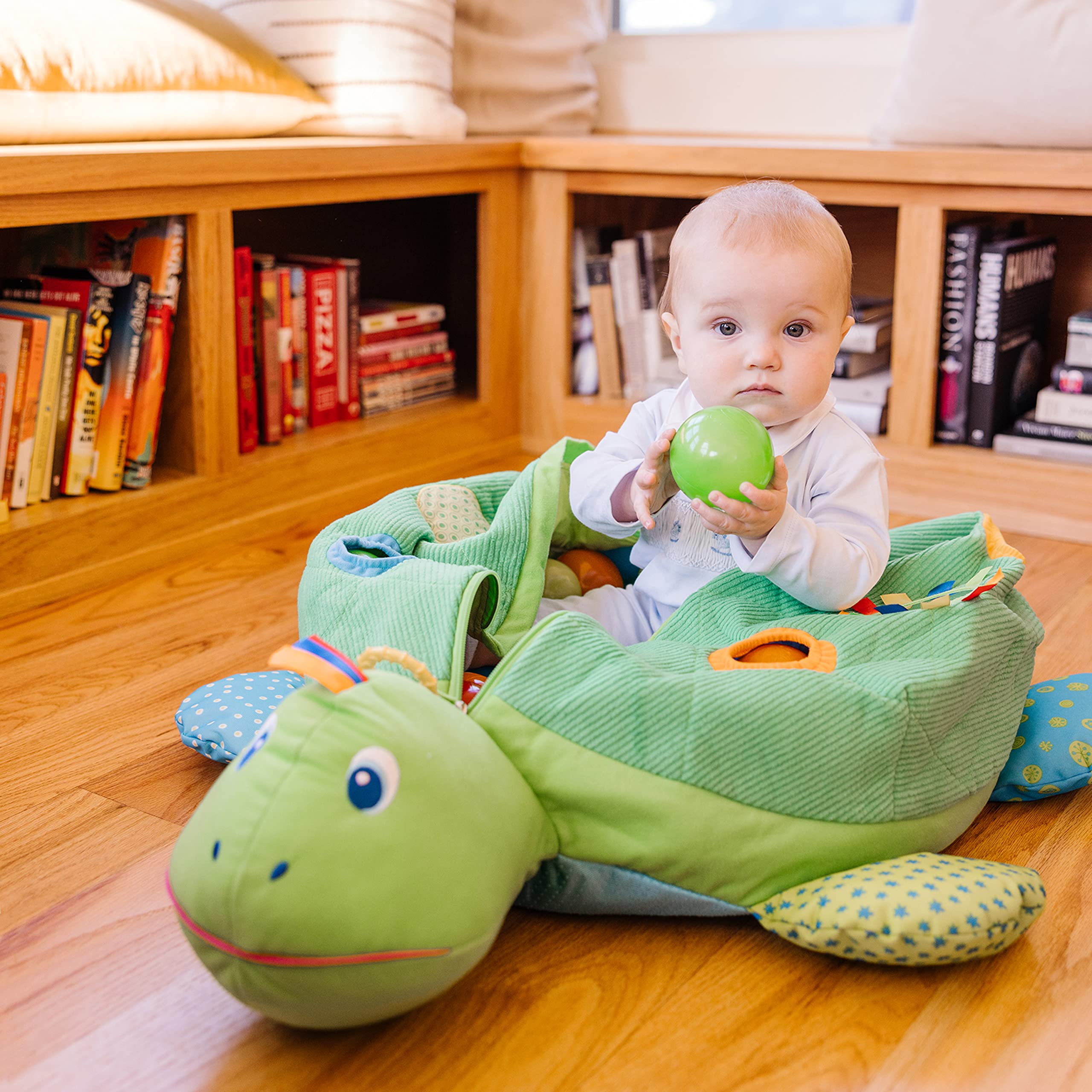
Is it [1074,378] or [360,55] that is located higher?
[360,55]

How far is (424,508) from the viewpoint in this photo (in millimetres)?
1226

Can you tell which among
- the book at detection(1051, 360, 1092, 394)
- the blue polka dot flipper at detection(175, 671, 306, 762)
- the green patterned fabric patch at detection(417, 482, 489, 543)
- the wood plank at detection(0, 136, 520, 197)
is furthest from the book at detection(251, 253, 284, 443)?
the book at detection(1051, 360, 1092, 394)

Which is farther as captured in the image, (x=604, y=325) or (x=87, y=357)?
(x=604, y=325)

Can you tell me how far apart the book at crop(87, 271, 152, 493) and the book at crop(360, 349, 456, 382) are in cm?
47

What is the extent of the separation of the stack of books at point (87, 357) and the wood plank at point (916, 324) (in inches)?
37.1

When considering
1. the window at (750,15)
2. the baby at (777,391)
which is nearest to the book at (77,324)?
the baby at (777,391)

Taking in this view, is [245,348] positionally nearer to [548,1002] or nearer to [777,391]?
[777,391]

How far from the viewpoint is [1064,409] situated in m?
1.73

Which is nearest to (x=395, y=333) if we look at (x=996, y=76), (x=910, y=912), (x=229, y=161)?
(x=229, y=161)

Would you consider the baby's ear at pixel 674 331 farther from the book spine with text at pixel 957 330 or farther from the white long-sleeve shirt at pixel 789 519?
the book spine with text at pixel 957 330

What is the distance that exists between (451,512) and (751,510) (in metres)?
0.40

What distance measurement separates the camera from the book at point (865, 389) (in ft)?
6.01

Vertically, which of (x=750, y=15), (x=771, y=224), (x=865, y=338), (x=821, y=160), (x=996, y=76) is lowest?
(x=865, y=338)

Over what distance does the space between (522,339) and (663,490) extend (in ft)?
3.64
